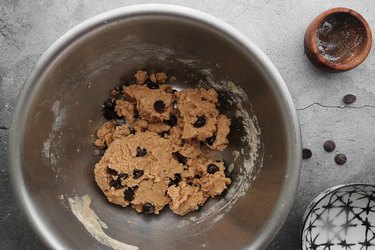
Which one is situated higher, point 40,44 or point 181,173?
point 40,44

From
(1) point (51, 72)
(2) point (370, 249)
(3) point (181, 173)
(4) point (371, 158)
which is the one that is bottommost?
(2) point (370, 249)

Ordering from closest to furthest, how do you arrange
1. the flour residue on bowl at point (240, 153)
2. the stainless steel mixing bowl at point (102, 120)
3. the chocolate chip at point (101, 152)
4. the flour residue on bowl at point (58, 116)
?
the stainless steel mixing bowl at point (102, 120) → the flour residue on bowl at point (58, 116) → the flour residue on bowl at point (240, 153) → the chocolate chip at point (101, 152)

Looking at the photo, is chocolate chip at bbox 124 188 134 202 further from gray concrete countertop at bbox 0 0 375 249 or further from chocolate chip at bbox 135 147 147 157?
gray concrete countertop at bbox 0 0 375 249

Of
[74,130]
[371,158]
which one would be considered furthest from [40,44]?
[371,158]

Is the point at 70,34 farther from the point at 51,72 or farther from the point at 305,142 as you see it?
the point at 305,142

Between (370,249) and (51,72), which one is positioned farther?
Answer: (370,249)

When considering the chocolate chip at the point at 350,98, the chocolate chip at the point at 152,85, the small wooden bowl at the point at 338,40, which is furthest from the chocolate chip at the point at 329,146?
the chocolate chip at the point at 152,85

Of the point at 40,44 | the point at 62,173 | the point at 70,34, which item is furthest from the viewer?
the point at 40,44

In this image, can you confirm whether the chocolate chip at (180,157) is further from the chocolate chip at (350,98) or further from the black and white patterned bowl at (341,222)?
the chocolate chip at (350,98)
